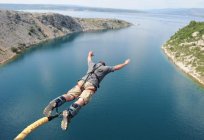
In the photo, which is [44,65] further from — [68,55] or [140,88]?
[140,88]

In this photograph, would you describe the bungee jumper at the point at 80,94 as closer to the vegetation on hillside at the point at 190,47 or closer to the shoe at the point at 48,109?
the shoe at the point at 48,109

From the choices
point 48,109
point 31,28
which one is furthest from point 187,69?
point 31,28

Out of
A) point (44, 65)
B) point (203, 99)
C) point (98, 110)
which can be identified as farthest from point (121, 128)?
point (44, 65)

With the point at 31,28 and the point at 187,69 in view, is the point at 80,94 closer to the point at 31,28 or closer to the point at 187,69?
the point at 187,69

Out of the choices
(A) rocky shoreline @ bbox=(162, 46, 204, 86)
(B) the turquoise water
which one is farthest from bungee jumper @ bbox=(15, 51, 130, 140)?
(A) rocky shoreline @ bbox=(162, 46, 204, 86)

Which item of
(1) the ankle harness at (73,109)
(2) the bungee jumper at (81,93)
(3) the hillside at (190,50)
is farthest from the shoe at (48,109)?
(3) the hillside at (190,50)

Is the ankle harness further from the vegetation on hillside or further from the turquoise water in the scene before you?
the vegetation on hillside

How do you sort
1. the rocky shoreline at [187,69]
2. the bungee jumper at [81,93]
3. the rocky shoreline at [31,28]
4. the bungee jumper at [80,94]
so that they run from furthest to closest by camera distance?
the rocky shoreline at [31,28], the rocky shoreline at [187,69], the bungee jumper at [81,93], the bungee jumper at [80,94]
